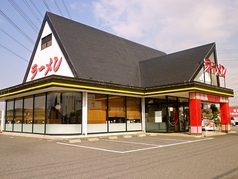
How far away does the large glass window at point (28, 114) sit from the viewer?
1563cm

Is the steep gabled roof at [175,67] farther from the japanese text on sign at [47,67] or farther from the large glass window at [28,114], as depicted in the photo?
the large glass window at [28,114]

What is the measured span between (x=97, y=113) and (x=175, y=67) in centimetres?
720

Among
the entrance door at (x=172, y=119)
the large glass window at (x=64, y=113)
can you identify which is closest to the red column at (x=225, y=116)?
the entrance door at (x=172, y=119)

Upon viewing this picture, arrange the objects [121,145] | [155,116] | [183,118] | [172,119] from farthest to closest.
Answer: [183,118] < [155,116] < [172,119] < [121,145]

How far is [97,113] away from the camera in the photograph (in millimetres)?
14445

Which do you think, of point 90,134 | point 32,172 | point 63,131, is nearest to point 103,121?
point 90,134

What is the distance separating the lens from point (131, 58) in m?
20.7

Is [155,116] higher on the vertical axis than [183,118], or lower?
higher

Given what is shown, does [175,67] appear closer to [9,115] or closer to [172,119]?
[172,119]

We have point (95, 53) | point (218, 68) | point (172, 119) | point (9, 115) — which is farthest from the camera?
point (9, 115)

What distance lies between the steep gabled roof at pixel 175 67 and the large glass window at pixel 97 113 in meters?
4.45

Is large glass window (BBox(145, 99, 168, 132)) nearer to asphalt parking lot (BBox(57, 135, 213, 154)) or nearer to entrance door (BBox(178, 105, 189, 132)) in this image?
entrance door (BBox(178, 105, 189, 132))

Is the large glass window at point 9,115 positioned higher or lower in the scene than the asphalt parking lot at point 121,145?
higher

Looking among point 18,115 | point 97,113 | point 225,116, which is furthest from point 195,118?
point 18,115
